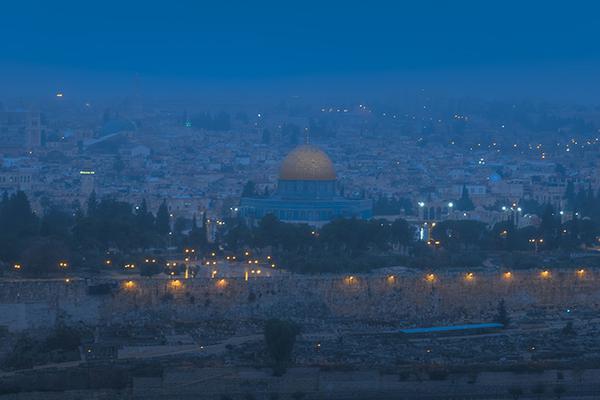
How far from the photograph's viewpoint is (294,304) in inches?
1526

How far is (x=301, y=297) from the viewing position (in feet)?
128

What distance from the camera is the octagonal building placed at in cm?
5391

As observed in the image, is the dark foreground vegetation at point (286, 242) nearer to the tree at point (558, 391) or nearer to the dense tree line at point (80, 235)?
the dense tree line at point (80, 235)

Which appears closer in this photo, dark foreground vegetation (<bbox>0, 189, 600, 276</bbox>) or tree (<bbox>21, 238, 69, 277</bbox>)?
tree (<bbox>21, 238, 69, 277</bbox>)

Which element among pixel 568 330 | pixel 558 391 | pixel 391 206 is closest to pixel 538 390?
pixel 558 391

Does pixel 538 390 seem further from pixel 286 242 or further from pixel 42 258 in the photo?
pixel 286 242

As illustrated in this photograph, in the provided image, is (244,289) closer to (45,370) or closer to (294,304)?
(294,304)

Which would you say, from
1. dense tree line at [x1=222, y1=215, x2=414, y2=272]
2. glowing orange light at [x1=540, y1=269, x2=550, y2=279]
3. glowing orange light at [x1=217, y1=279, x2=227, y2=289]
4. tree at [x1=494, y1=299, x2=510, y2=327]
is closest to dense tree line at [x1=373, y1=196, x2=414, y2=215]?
dense tree line at [x1=222, y1=215, x2=414, y2=272]

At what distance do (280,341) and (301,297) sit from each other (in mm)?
5994

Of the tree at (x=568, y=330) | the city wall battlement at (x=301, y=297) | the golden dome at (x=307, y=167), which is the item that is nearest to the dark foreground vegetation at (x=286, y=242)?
the city wall battlement at (x=301, y=297)

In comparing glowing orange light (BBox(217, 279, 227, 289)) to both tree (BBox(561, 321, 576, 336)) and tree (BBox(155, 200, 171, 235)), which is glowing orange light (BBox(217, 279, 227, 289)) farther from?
tree (BBox(155, 200, 171, 235))

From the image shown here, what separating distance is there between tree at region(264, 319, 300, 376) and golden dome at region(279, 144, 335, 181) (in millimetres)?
22300

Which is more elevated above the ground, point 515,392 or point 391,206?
point 391,206

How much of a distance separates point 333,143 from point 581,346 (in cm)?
7362
